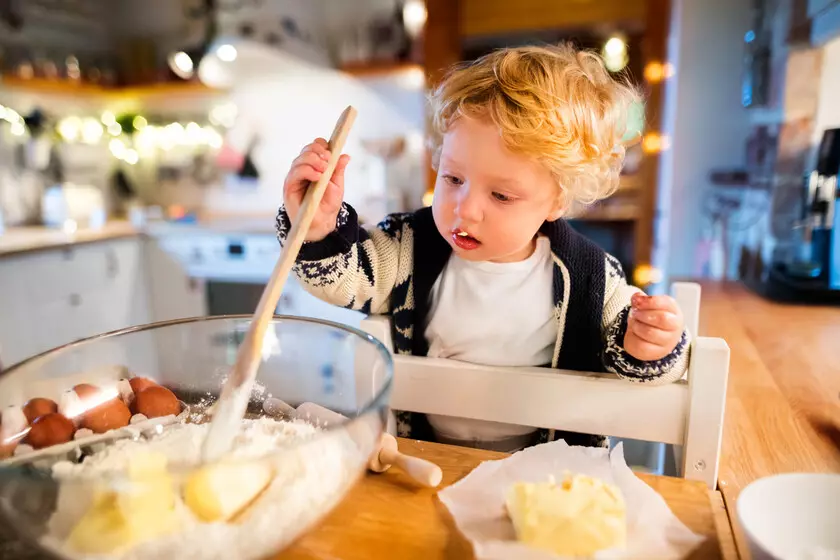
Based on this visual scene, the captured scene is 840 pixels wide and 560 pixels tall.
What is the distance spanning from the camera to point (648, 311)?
0.54 metres

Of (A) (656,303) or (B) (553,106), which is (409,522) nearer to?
(A) (656,303)

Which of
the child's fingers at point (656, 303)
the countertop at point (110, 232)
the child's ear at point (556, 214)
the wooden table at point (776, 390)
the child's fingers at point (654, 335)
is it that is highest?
the child's ear at point (556, 214)

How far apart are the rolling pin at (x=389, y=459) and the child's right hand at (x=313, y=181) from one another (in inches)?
7.3

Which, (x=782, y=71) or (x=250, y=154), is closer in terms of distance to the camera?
(x=782, y=71)

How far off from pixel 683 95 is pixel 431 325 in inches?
54.0

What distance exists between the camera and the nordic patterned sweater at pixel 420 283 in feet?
2.12

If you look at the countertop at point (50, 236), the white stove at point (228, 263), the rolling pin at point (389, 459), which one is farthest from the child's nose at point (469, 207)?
the countertop at point (50, 236)

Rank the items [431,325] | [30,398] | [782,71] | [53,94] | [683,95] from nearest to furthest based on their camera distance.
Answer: [30,398]
[431,325]
[782,71]
[683,95]
[53,94]

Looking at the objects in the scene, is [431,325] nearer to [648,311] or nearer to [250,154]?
[648,311]

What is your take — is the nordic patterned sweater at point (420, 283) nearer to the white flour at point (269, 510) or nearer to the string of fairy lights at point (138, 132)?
the white flour at point (269, 510)

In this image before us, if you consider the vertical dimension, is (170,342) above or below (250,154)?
below

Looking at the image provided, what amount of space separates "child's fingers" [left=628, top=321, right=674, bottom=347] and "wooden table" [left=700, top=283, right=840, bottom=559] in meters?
0.13

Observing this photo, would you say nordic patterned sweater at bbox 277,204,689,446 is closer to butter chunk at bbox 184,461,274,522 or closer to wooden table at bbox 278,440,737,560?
wooden table at bbox 278,440,737,560

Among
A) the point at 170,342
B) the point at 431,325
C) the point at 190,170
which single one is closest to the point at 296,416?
the point at 170,342
